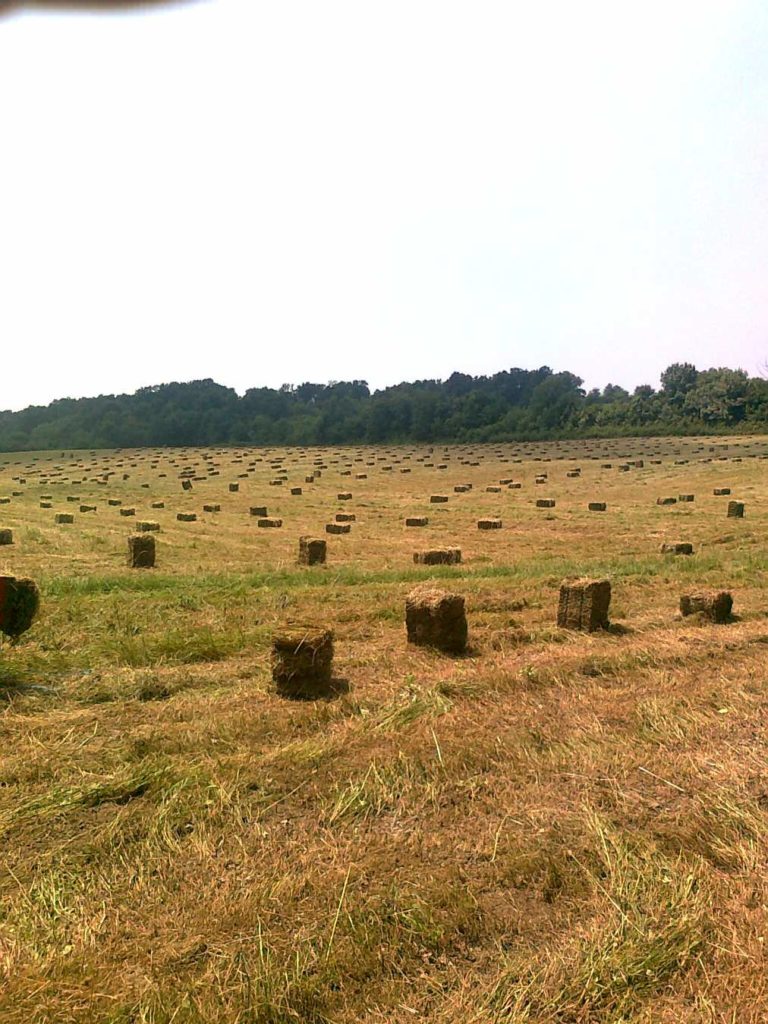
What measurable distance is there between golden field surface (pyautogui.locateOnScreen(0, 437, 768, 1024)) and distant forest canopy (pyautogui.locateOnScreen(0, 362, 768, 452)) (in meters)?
58.3

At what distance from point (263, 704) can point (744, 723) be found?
4036mm

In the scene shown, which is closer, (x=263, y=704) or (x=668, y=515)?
(x=263, y=704)

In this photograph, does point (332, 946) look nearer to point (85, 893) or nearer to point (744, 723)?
point (85, 893)

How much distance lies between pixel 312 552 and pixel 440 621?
6.37 meters

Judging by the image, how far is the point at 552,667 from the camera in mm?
6941

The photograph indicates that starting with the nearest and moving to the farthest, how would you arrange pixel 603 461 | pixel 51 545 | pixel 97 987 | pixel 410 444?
pixel 97 987 < pixel 51 545 < pixel 603 461 < pixel 410 444

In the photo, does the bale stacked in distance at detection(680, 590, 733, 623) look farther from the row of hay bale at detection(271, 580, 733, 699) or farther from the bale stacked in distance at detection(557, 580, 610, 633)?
the bale stacked in distance at detection(557, 580, 610, 633)

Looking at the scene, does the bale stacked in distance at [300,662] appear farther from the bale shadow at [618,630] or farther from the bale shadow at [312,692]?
the bale shadow at [618,630]

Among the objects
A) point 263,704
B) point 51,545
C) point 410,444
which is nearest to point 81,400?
point 410,444

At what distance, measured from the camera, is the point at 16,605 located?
676 centimetres

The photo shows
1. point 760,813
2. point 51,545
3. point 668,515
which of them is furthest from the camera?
point 668,515

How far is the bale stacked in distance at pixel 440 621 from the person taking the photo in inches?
306

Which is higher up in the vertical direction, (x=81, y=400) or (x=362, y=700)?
(x=81, y=400)

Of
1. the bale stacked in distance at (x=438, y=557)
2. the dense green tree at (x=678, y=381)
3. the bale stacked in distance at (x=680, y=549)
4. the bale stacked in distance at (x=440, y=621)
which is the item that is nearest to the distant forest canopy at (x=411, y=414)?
the dense green tree at (x=678, y=381)
